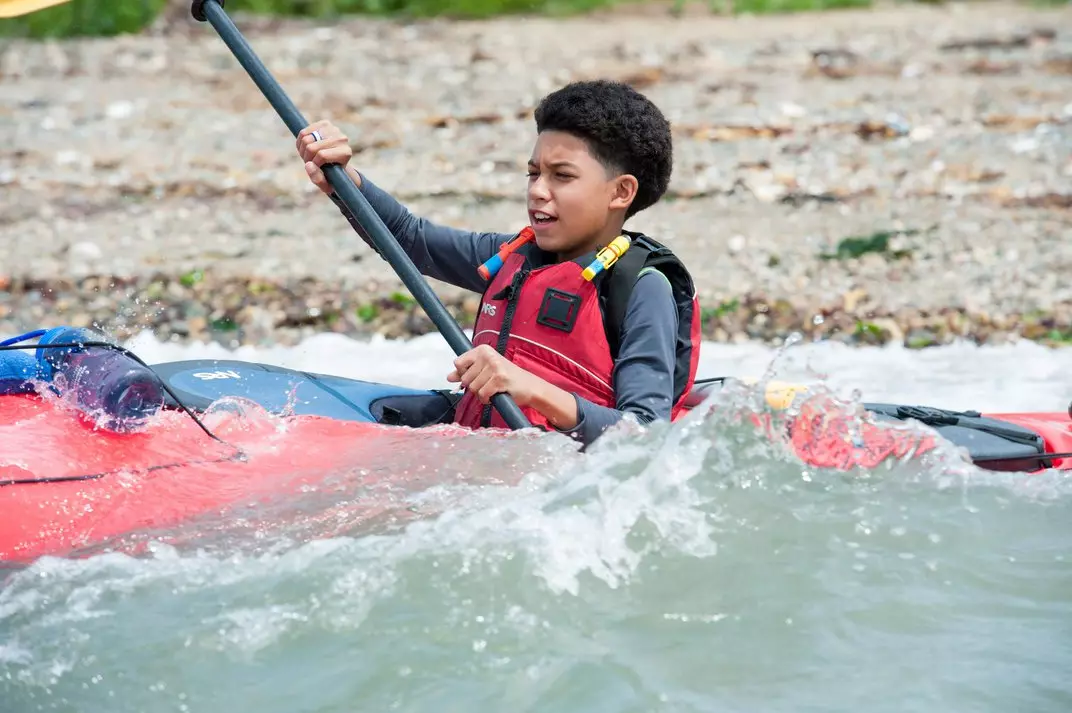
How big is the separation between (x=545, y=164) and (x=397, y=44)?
832cm

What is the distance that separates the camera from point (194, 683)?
2305 millimetres

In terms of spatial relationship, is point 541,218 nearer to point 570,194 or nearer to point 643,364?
point 570,194

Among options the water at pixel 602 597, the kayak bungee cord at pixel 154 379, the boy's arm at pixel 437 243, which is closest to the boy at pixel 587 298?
the water at pixel 602 597

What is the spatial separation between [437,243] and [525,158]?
4.92m

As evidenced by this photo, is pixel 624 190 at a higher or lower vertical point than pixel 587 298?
higher

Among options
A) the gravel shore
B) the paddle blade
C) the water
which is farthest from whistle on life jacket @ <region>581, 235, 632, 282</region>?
the gravel shore

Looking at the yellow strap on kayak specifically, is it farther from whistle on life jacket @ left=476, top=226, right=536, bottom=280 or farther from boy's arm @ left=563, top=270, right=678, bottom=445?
whistle on life jacket @ left=476, top=226, right=536, bottom=280

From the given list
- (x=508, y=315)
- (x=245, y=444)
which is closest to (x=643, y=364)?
(x=508, y=315)

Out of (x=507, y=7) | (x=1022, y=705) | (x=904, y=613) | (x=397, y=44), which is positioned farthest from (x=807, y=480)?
(x=507, y=7)

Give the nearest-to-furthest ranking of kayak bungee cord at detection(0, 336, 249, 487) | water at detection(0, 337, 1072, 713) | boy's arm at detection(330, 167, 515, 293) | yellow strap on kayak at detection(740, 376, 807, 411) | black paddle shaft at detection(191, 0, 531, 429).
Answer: water at detection(0, 337, 1072, 713)
kayak bungee cord at detection(0, 336, 249, 487)
black paddle shaft at detection(191, 0, 531, 429)
yellow strap on kayak at detection(740, 376, 807, 411)
boy's arm at detection(330, 167, 515, 293)

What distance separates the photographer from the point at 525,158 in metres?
8.20

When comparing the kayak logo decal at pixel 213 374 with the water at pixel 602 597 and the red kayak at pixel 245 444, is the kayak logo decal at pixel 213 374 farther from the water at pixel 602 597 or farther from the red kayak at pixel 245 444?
the water at pixel 602 597

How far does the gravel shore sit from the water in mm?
2619

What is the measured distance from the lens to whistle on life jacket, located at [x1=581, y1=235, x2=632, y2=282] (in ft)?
9.36
